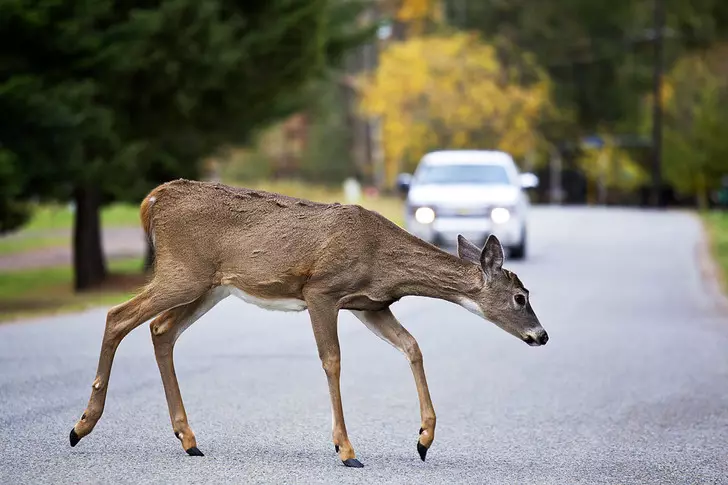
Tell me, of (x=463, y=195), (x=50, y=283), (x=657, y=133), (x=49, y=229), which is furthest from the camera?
(x=657, y=133)

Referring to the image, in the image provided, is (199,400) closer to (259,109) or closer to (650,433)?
(650,433)

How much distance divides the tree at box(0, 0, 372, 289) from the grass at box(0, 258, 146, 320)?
680 mm

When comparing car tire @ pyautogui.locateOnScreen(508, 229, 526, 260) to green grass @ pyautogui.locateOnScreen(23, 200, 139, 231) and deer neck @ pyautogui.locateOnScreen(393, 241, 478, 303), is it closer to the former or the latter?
green grass @ pyautogui.locateOnScreen(23, 200, 139, 231)

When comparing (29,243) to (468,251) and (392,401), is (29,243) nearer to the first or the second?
(392,401)

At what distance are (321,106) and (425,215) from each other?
601 centimetres

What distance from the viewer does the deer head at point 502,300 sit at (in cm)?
812

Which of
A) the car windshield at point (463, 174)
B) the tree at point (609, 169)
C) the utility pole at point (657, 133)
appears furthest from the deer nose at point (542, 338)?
the tree at point (609, 169)

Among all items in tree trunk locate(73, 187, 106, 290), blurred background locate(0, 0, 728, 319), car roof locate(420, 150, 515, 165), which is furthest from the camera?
car roof locate(420, 150, 515, 165)

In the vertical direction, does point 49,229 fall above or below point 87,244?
below

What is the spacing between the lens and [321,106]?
33.1m

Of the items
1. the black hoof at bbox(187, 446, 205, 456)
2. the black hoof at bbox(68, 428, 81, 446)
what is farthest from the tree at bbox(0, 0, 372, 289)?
the black hoof at bbox(187, 446, 205, 456)

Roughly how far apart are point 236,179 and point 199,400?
68301mm

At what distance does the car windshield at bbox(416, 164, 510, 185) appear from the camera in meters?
29.5

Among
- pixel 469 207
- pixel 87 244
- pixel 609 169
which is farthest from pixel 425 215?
pixel 609 169
